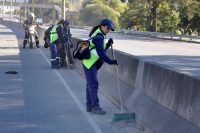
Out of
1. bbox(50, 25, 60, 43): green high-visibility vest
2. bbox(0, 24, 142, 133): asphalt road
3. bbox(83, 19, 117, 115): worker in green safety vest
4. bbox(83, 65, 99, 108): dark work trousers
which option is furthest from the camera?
bbox(50, 25, 60, 43): green high-visibility vest

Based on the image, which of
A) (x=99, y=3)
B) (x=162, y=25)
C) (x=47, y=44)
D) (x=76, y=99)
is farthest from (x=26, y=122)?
(x=99, y=3)

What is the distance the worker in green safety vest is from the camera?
9.41 meters

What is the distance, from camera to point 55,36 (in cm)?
1831

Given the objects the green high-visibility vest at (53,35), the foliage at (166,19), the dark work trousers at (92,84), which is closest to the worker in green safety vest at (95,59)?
the dark work trousers at (92,84)

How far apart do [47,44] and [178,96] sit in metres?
13.4

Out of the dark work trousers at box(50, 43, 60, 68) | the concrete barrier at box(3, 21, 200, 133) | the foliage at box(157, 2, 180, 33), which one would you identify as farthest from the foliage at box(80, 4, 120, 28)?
the concrete barrier at box(3, 21, 200, 133)

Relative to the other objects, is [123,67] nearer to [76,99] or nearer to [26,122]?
[76,99]

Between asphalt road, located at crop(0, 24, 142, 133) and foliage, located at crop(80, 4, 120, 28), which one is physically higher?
foliage, located at crop(80, 4, 120, 28)

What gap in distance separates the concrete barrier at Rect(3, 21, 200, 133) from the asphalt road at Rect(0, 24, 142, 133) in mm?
409

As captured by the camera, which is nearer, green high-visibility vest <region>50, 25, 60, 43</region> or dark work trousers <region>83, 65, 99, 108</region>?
dark work trousers <region>83, 65, 99, 108</region>

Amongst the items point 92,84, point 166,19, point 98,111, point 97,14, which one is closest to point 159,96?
point 98,111

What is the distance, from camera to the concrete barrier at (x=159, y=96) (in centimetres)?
659

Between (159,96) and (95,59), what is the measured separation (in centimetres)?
225

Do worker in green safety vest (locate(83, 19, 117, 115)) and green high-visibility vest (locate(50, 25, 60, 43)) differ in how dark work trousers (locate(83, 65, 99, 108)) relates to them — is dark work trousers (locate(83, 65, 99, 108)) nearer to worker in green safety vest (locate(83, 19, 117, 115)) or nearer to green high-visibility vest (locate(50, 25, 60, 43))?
worker in green safety vest (locate(83, 19, 117, 115))
